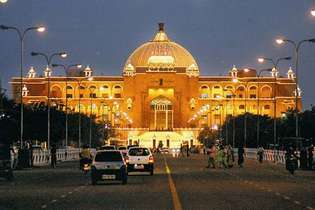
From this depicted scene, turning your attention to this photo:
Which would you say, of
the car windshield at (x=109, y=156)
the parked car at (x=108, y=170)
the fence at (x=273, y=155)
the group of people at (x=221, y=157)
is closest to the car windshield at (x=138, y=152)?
the car windshield at (x=109, y=156)

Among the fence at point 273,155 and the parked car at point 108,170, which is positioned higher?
the fence at point 273,155

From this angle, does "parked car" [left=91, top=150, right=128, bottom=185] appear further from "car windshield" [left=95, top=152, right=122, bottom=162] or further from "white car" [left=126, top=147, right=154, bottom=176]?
"white car" [left=126, top=147, right=154, bottom=176]

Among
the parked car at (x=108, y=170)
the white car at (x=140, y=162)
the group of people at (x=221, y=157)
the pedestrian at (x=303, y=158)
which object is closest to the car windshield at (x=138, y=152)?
the white car at (x=140, y=162)

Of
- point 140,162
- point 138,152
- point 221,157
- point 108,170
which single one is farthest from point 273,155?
point 108,170

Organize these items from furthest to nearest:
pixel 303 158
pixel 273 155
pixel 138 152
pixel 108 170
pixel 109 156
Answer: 1. pixel 273 155
2. pixel 303 158
3. pixel 138 152
4. pixel 109 156
5. pixel 108 170

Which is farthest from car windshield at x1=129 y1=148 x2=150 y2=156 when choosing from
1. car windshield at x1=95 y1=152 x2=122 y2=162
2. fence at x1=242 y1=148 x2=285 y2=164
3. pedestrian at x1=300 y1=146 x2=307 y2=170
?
fence at x1=242 y1=148 x2=285 y2=164

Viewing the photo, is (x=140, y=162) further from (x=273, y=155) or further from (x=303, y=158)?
(x=273, y=155)

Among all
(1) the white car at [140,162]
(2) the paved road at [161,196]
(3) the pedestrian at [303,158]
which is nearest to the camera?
(2) the paved road at [161,196]

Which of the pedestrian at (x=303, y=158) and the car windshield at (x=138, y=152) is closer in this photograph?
the car windshield at (x=138, y=152)

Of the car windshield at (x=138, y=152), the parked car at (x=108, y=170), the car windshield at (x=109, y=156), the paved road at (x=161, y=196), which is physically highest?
the car windshield at (x=138, y=152)

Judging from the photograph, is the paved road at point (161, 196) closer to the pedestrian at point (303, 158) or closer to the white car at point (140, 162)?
the white car at point (140, 162)

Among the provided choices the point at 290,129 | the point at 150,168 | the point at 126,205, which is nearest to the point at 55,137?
the point at 290,129

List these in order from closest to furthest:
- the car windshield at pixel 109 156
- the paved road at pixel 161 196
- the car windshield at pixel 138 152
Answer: the paved road at pixel 161 196, the car windshield at pixel 109 156, the car windshield at pixel 138 152

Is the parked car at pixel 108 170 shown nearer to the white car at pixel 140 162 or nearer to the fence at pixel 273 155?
the white car at pixel 140 162
